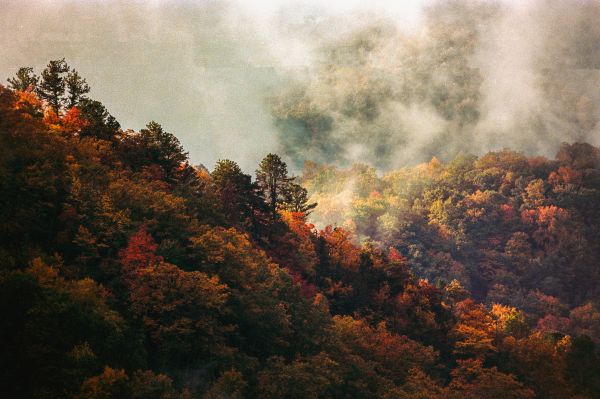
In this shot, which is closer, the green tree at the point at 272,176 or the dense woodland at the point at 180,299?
the dense woodland at the point at 180,299

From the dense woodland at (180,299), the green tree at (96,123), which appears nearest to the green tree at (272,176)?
the dense woodland at (180,299)

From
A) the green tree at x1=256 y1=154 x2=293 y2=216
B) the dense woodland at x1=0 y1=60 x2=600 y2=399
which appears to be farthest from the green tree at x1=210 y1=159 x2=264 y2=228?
the green tree at x1=256 y1=154 x2=293 y2=216

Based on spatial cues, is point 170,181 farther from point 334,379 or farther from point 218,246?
point 334,379

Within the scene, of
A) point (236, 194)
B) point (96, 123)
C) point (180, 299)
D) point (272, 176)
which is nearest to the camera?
point (180, 299)

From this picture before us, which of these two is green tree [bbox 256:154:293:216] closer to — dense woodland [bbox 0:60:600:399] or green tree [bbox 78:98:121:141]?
dense woodland [bbox 0:60:600:399]

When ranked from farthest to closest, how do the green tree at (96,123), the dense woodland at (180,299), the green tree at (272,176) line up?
1. the green tree at (272,176)
2. the green tree at (96,123)
3. the dense woodland at (180,299)

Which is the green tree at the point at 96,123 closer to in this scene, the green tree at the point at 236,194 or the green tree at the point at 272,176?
the green tree at the point at 236,194

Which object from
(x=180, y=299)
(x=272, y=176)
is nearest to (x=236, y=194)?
(x=272, y=176)

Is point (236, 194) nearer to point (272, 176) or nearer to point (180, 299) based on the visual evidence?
point (272, 176)

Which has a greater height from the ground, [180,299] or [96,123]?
[96,123]

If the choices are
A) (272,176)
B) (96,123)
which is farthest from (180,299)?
(272,176)

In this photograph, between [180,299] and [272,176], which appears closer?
[180,299]

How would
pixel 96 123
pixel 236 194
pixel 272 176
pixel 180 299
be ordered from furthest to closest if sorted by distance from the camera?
1. pixel 272 176
2. pixel 236 194
3. pixel 96 123
4. pixel 180 299

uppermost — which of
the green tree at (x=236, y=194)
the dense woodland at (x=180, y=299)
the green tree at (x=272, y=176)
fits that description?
the green tree at (x=272, y=176)
